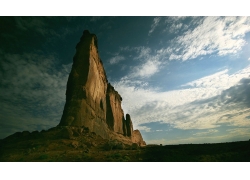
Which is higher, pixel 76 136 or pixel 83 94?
pixel 83 94

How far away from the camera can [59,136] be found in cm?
2091

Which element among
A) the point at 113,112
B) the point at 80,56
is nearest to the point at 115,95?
the point at 113,112

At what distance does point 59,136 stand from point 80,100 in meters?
7.81

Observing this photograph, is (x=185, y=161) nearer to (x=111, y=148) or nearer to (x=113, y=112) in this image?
(x=111, y=148)

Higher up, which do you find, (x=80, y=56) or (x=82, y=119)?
(x=80, y=56)

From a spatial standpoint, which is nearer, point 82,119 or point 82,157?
point 82,157

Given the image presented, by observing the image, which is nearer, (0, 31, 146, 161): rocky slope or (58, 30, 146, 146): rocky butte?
(0, 31, 146, 161): rocky slope

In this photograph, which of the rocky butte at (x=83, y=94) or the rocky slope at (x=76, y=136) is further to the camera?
the rocky butte at (x=83, y=94)

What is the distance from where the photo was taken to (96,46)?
4050 cm

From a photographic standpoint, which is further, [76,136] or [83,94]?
[83,94]

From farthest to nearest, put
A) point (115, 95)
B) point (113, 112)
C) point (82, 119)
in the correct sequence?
point (115, 95) → point (113, 112) → point (82, 119)

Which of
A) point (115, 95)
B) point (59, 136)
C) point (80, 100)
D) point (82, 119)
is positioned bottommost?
point (59, 136)

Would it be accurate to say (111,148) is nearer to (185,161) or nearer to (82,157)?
(82,157)

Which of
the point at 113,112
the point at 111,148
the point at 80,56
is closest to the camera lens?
the point at 111,148
